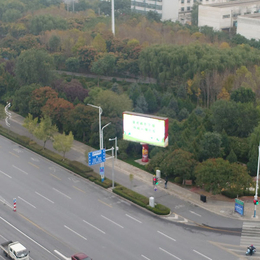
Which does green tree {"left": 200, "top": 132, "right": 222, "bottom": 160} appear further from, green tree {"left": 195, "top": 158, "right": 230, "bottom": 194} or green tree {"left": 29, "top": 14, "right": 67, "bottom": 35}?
green tree {"left": 29, "top": 14, "right": 67, "bottom": 35}

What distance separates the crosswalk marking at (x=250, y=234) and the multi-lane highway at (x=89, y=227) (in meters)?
0.71

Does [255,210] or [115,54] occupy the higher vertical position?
[115,54]

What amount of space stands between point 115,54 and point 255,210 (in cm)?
6569

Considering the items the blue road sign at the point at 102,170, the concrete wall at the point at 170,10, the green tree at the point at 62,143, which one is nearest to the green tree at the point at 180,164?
the blue road sign at the point at 102,170

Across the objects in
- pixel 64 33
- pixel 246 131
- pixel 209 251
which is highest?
pixel 64 33

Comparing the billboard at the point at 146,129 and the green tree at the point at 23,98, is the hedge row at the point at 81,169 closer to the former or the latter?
the green tree at the point at 23,98

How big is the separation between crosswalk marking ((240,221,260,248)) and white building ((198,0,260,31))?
9630cm

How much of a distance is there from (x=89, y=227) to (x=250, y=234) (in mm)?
16814

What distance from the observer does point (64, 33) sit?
431 feet

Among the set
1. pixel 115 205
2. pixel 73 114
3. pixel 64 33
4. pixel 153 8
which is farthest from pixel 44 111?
pixel 153 8

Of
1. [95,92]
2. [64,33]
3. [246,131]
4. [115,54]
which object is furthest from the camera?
[64,33]

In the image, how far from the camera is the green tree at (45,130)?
2990 inches

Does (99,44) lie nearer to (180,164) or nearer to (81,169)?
(81,169)

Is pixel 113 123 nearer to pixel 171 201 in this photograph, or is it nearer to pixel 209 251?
pixel 171 201
